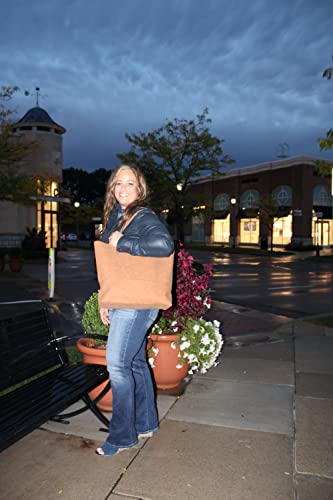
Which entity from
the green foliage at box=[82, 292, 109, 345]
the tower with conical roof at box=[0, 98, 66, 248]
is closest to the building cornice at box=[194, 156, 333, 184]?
the tower with conical roof at box=[0, 98, 66, 248]

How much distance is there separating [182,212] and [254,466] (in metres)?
18.4

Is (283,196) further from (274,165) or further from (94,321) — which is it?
(94,321)

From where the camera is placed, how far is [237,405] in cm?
412

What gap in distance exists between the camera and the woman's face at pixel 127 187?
9.94 feet

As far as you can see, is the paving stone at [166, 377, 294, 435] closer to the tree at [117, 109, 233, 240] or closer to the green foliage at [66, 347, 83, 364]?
the green foliage at [66, 347, 83, 364]

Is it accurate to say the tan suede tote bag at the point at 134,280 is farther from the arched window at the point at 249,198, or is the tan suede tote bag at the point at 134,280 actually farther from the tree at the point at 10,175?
the arched window at the point at 249,198

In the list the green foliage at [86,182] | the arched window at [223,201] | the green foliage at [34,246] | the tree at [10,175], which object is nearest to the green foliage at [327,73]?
the tree at [10,175]

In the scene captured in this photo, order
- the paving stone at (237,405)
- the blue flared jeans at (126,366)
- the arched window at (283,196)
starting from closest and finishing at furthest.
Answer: the blue flared jeans at (126,366)
the paving stone at (237,405)
the arched window at (283,196)

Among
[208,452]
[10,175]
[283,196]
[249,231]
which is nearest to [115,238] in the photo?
[208,452]

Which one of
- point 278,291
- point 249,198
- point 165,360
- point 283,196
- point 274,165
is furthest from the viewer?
point 249,198

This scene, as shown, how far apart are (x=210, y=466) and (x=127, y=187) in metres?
2.09

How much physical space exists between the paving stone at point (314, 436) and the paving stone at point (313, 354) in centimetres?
114

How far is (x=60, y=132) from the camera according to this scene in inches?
1307

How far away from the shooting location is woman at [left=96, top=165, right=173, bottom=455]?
281 cm
